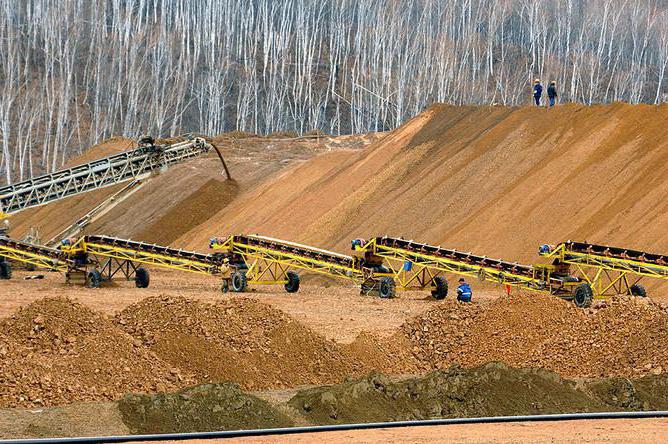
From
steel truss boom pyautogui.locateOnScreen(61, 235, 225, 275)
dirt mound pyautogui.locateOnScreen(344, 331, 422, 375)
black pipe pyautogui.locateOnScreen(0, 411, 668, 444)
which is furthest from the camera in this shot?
steel truss boom pyautogui.locateOnScreen(61, 235, 225, 275)

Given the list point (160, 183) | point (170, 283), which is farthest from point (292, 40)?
point (170, 283)

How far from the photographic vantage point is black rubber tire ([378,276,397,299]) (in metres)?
36.5

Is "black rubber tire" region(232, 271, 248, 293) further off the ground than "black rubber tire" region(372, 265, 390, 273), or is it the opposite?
"black rubber tire" region(372, 265, 390, 273)

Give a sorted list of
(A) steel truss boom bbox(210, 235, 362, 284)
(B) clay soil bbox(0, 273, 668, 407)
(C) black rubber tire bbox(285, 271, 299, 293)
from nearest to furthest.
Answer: (B) clay soil bbox(0, 273, 668, 407) → (A) steel truss boom bbox(210, 235, 362, 284) → (C) black rubber tire bbox(285, 271, 299, 293)

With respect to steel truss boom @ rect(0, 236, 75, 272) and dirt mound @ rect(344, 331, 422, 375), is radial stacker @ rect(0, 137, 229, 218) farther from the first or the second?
dirt mound @ rect(344, 331, 422, 375)

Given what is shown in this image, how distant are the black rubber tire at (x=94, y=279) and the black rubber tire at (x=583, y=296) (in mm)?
18431

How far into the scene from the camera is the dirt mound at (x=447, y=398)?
1761cm

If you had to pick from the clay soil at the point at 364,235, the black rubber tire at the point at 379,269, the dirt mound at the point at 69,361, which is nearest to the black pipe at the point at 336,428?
the clay soil at the point at 364,235

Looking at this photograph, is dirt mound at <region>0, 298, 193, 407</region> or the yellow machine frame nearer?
dirt mound at <region>0, 298, 193, 407</region>

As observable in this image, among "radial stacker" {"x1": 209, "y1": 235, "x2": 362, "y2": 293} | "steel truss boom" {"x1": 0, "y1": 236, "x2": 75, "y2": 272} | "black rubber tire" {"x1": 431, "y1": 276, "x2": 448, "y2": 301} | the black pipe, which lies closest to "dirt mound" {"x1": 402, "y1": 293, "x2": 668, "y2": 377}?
the black pipe

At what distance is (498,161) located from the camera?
47875 millimetres

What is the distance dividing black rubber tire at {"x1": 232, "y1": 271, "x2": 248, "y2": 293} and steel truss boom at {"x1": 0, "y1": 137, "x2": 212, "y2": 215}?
14813 millimetres

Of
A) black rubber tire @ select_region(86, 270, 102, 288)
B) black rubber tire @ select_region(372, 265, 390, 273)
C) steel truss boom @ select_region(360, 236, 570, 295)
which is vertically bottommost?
black rubber tire @ select_region(86, 270, 102, 288)

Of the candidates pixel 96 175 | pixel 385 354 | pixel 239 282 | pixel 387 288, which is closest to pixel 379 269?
pixel 387 288
